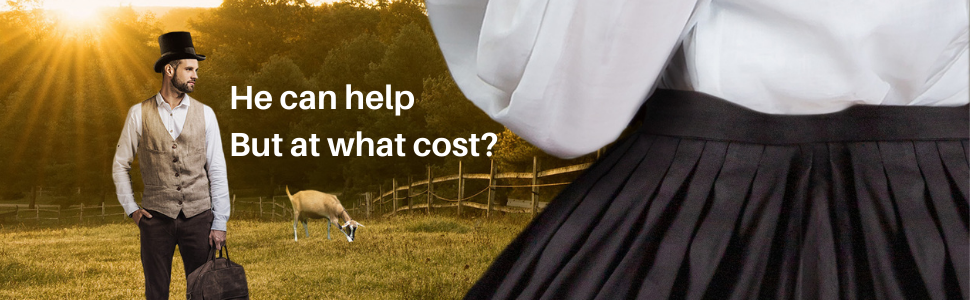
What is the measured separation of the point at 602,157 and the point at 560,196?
0.25ft

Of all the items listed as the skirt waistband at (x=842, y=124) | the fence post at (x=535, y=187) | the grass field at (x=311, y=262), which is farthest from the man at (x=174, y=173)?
the fence post at (x=535, y=187)

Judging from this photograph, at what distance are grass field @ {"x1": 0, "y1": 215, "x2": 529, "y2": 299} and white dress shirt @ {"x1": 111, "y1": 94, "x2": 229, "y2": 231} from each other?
2921mm

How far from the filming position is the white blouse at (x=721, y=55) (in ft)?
2.01

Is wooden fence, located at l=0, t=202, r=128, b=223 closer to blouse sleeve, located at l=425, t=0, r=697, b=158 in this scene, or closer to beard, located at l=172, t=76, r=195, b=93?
beard, located at l=172, t=76, r=195, b=93

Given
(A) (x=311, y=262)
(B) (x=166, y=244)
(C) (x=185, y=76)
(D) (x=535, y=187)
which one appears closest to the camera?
(B) (x=166, y=244)

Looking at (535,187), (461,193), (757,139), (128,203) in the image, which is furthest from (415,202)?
(757,139)

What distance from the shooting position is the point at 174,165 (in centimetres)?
307

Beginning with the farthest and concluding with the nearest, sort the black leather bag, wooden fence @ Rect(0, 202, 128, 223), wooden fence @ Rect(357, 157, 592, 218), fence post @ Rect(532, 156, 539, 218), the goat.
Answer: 1. wooden fence @ Rect(0, 202, 128, 223)
2. the goat
3. wooden fence @ Rect(357, 157, 592, 218)
4. fence post @ Rect(532, 156, 539, 218)
5. the black leather bag

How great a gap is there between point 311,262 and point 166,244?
5290 mm

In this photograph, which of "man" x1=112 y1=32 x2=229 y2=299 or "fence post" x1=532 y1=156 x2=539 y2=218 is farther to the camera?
"fence post" x1=532 y1=156 x2=539 y2=218

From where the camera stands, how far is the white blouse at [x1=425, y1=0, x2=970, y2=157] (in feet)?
2.01

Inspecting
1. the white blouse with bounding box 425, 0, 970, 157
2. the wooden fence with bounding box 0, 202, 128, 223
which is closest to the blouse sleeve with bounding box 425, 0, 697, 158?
the white blouse with bounding box 425, 0, 970, 157

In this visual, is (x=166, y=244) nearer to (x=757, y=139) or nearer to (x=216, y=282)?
(x=216, y=282)

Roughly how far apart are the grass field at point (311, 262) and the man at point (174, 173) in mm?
2852
